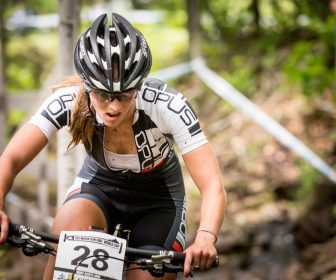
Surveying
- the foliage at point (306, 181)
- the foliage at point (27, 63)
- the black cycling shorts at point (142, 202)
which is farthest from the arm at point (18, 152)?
the foliage at point (27, 63)

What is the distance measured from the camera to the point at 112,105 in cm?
358

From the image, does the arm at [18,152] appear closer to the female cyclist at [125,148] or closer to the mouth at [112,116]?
the female cyclist at [125,148]

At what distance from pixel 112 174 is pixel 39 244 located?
924 mm

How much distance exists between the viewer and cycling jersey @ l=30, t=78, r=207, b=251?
3.85 metres

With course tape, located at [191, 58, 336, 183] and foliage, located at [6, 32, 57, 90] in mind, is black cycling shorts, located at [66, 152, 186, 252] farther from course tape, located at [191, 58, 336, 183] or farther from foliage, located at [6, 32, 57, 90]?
foliage, located at [6, 32, 57, 90]

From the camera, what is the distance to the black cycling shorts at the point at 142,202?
3988mm

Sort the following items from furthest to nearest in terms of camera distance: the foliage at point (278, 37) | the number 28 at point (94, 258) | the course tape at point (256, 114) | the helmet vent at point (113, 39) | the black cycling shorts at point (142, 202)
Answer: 1. the foliage at point (278, 37)
2. the course tape at point (256, 114)
3. the black cycling shorts at point (142, 202)
4. the helmet vent at point (113, 39)
5. the number 28 at point (94, 258)

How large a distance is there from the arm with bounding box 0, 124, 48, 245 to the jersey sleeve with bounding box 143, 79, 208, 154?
625 millimetres

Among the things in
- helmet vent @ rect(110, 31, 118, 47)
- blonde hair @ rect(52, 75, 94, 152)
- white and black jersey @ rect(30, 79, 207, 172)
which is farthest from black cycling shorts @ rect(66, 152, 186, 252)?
helmet vent @ rect(110, 31, 118, 47)

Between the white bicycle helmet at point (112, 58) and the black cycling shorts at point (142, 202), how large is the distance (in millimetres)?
708

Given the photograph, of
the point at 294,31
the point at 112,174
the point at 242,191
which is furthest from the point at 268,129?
the point at 112,174

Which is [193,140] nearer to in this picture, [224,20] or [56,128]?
[56,128]

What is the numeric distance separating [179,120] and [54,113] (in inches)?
25.9

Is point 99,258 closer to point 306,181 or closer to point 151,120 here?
point 151,120
